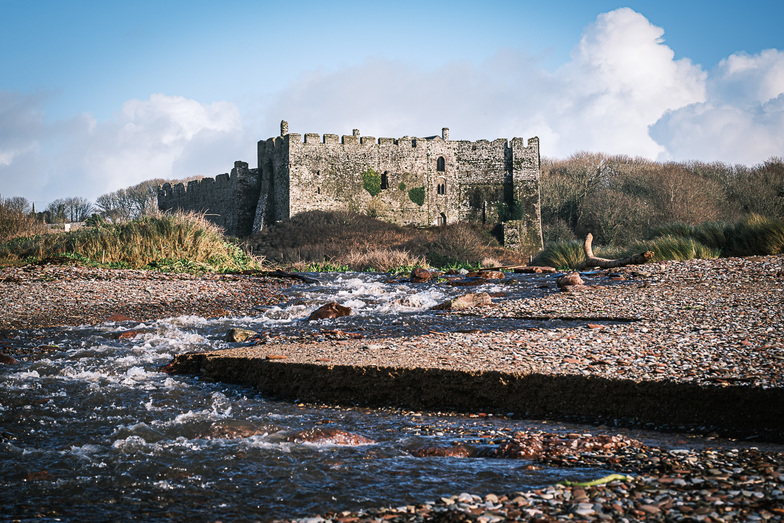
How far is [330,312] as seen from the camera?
27.3 feet

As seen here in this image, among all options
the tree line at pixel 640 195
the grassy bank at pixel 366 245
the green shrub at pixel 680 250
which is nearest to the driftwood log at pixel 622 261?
the green shrub at pixel 680 250

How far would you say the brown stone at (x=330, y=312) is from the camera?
27.0 feet

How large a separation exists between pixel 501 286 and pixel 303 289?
11.3 feet

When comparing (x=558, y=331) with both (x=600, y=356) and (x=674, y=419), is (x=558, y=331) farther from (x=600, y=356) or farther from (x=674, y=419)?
(x=674, y=419)

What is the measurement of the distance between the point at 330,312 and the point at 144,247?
6.78 meters

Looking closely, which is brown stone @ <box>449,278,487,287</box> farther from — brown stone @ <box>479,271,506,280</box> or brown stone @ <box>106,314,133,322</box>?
brown stone @ <box>106,314,133,322</box>

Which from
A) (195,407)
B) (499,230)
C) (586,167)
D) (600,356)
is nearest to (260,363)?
(195,407)

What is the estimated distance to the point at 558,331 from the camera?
594 centimetres

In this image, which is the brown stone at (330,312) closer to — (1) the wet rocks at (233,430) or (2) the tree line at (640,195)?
(1) the wet rocks at (233,430)

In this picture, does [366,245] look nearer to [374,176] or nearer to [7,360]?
[374,176]

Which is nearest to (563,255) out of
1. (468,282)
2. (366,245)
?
(468,282)

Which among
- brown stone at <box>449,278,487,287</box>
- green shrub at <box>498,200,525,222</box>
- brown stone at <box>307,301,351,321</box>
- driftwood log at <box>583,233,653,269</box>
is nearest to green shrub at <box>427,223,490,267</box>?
driftwood log at <box>583,233,653,269</box>

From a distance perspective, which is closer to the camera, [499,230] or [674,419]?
[674,419]

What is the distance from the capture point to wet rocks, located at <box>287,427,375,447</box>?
12.1 feet
